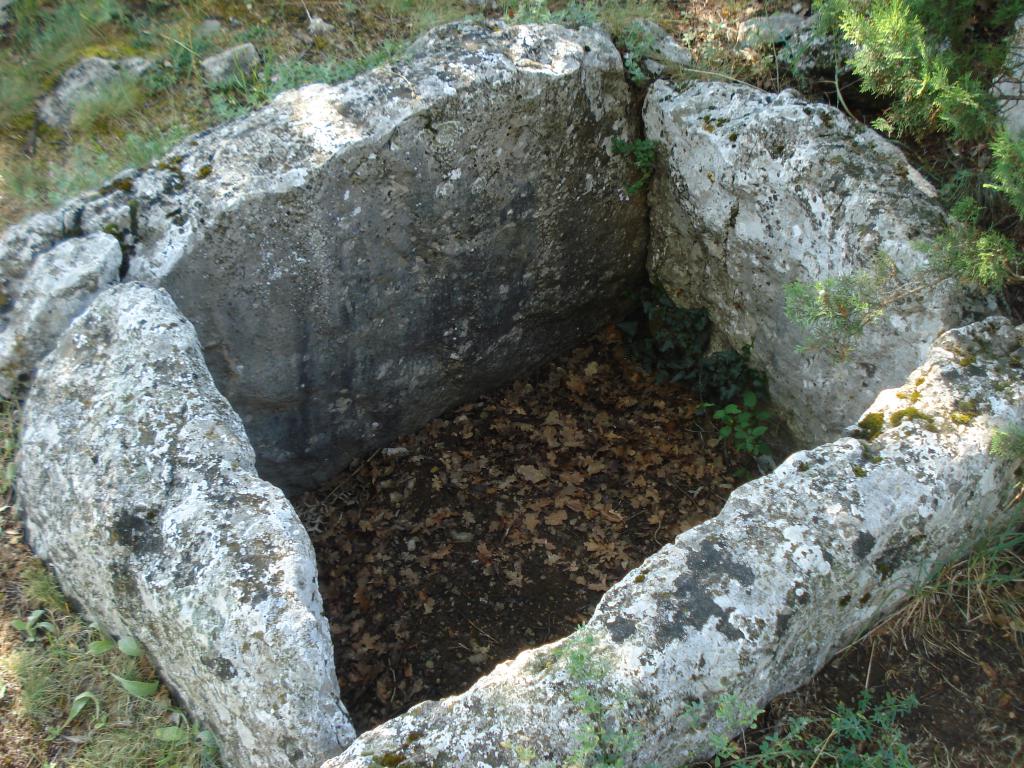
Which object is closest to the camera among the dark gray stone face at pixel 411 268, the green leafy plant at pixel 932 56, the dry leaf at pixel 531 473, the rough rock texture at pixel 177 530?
the rough rock texture at pixel 177 530

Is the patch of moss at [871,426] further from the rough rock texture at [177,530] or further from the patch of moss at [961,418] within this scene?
the rough rock texture at [177,530]

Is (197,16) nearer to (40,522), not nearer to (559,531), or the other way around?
(40,522)

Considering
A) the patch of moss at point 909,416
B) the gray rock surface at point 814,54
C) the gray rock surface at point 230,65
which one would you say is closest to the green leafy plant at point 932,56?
the gray rock surface at point 814,54

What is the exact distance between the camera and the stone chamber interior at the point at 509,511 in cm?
372

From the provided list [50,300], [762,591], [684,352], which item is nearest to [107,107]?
[50,300]

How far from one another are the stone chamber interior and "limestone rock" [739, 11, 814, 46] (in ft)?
4.01

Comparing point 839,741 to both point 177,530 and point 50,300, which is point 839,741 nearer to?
point 177,530

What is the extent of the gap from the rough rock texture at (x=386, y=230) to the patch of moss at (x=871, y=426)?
1.78 meters

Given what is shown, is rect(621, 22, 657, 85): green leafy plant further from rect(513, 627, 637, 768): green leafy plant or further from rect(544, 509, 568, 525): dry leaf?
rect(513, 627, 637, 768): green leafy plant

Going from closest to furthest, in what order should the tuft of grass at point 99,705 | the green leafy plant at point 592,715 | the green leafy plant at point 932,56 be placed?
the green leafy plant at point 592,715 < the tuft of grass at point 99,705 < the green leafy plant at point 932,56

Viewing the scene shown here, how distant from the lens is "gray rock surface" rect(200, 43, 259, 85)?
3.78 m

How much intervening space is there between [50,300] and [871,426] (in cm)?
265

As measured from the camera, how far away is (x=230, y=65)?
3.81m

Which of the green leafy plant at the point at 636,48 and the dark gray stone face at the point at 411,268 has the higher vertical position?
the green leafy plant at the point at 636,48
